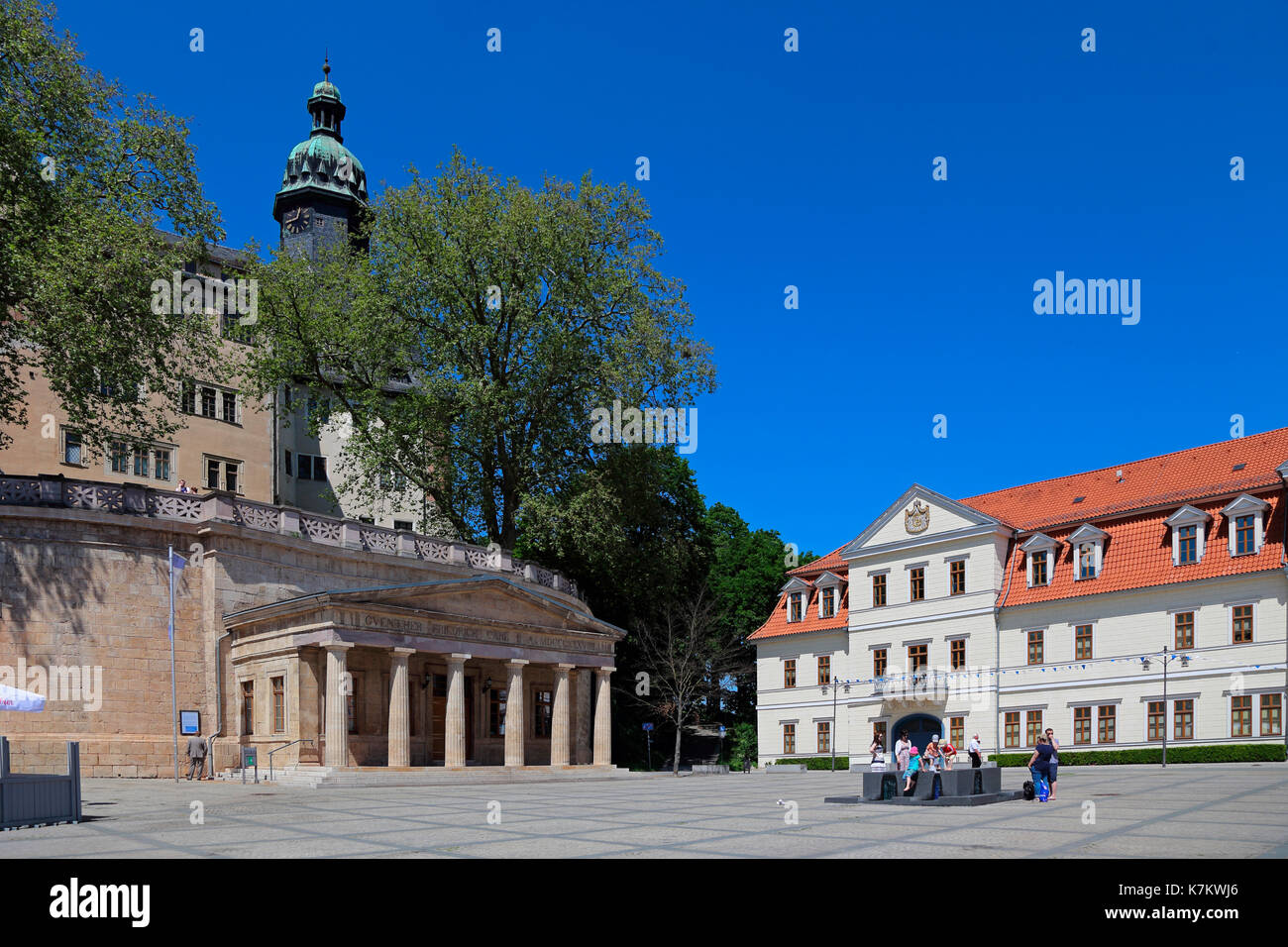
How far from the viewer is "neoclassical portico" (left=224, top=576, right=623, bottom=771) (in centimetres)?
3134

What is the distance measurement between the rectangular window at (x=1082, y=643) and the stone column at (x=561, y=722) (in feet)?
74.4

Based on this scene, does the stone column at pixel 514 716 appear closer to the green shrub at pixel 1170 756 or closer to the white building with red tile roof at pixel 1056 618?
the white building with red tile roof at pixel 1056 618

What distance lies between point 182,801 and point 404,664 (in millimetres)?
11009

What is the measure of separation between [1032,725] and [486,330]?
29099 millimetres

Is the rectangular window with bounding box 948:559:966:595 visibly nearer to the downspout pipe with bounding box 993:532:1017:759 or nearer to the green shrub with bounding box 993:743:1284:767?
the downspout pipe with bounding box 993:532:1017:759

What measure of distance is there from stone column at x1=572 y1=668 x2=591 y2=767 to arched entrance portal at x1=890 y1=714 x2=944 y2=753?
702 inches

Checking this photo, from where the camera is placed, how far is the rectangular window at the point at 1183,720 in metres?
43.5

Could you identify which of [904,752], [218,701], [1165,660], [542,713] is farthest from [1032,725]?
[218,701]

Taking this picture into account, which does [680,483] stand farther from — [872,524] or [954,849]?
[954,849]

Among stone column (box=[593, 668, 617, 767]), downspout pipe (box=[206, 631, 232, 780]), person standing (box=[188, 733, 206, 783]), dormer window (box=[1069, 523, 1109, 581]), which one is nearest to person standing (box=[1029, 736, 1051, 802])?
stone column (box=[593, 668, 617, 767])

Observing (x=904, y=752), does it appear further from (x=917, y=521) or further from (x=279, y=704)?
(x=917, y=521)

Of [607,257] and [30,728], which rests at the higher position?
[607,257]

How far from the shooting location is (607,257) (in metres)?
46.2
